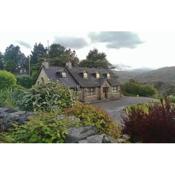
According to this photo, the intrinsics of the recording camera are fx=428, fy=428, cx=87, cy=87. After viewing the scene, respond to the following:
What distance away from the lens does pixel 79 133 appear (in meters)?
3.56

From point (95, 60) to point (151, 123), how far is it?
748 millimetres

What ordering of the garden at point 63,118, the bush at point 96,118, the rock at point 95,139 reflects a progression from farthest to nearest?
the bush at point 96,118, the garden at point 63,118, the rock at point 95,139

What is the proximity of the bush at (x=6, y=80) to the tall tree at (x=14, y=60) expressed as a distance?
0.05 meters

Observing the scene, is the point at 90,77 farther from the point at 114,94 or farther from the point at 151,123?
the point at 151,123

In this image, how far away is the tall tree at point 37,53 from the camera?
152 inches

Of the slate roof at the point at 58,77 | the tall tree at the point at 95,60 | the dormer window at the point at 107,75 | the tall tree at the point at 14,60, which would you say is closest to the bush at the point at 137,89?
the dormer window at the point at 107,75

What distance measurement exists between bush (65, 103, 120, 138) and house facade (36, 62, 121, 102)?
0.10 meters

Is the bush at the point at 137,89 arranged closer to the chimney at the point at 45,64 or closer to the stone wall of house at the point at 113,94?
the stone wall of house at the point at 113,94

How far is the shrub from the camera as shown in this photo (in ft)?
11.5

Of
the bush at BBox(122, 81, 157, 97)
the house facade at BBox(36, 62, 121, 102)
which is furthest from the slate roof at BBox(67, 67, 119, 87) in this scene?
the bush at BBox(122, 81, 157, 97)
